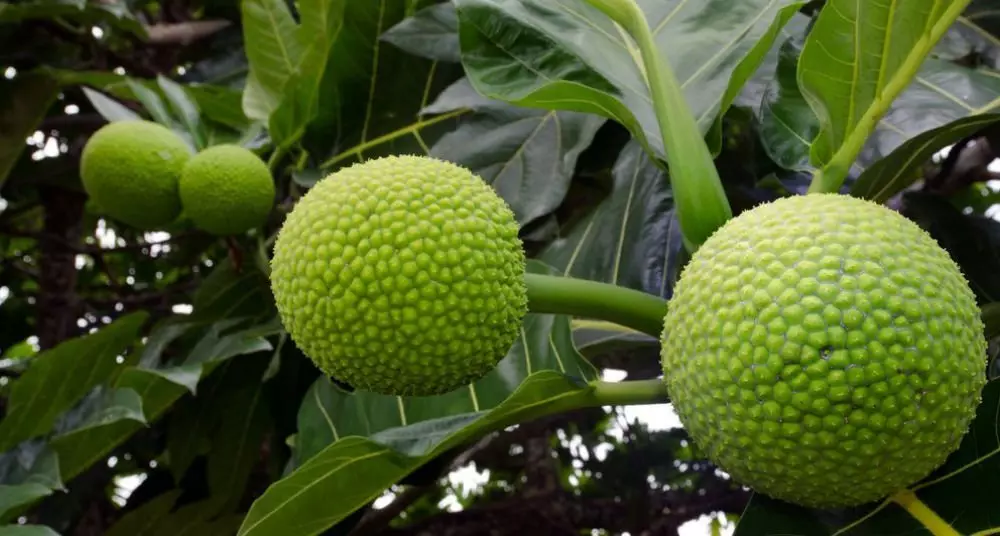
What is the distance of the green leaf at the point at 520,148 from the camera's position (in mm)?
1182

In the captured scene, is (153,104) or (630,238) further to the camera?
(153,104)

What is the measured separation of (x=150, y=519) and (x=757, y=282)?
1.16 m

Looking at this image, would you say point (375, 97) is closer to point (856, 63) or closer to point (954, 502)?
point (856, 63)

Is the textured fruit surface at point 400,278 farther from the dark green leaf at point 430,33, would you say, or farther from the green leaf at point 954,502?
the dark green leaf at point 430,33

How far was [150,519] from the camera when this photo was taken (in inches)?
57.3

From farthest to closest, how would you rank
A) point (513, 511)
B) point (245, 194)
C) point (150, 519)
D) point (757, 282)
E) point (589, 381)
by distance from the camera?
point (513, 511) → point (150, 519) → point (245, 194) → point (589, 381) → point (757, 282)

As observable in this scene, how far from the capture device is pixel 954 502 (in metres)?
0.68

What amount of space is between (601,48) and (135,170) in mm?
642

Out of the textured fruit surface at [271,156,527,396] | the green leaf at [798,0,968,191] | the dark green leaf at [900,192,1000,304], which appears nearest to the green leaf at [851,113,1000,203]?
the green leaf at [798,0,968,191]

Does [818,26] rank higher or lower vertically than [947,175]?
higher

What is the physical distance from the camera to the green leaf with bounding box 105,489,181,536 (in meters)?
1.45

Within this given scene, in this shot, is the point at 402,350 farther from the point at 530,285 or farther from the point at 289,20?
the point at 289,20

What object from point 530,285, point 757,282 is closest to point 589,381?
point 530,285

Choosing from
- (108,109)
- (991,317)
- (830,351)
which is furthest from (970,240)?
(108,109)
